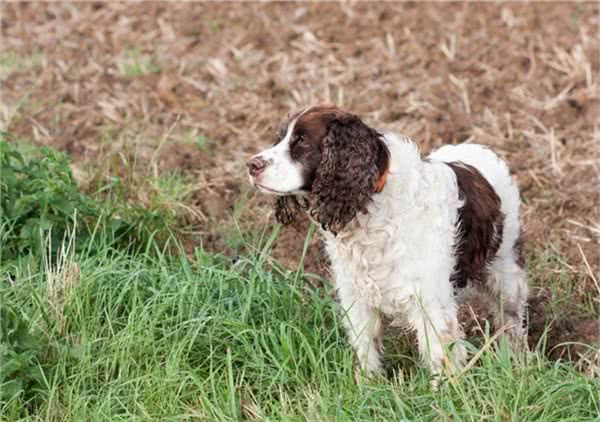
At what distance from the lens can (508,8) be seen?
9.55m

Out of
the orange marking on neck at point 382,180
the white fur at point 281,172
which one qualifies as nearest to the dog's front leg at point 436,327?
the orange marking on neck at point 382,180

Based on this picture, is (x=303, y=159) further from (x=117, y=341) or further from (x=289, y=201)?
(x=117, y=341)

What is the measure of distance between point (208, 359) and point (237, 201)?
2022mm

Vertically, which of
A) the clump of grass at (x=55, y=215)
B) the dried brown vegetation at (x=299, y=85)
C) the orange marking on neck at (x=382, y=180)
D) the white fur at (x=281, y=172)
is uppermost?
the white fur at (x=281, y=172)

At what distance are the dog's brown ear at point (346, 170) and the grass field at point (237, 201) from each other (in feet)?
1.81

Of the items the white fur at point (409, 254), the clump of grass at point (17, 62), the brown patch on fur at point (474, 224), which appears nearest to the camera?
the white fur at point (409, 254)

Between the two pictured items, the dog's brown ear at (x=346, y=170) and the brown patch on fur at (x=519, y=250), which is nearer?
the dog's brown ear at (x=346, y=170)

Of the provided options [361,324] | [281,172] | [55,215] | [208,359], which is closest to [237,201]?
[55,215]

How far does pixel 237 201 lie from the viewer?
259 inches

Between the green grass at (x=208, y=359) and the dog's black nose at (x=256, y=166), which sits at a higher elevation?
the dog's black nose at (x=256, y=166)

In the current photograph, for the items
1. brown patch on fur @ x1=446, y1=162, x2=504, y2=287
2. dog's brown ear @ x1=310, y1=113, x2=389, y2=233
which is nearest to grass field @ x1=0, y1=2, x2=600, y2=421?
brown patch on fur @ x1=446, y1=162, x2=504, y2=287

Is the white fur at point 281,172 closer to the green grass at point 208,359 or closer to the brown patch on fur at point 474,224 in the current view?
the green grass at point 208,359

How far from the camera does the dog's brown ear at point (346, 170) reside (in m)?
4.50

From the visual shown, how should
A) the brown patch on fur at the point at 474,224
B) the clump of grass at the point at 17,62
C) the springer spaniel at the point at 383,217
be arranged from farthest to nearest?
the clump of grass at the point at 17,62, the brown patch on fur at the point at 474,224, the springer spaniel at the point at 383,217
